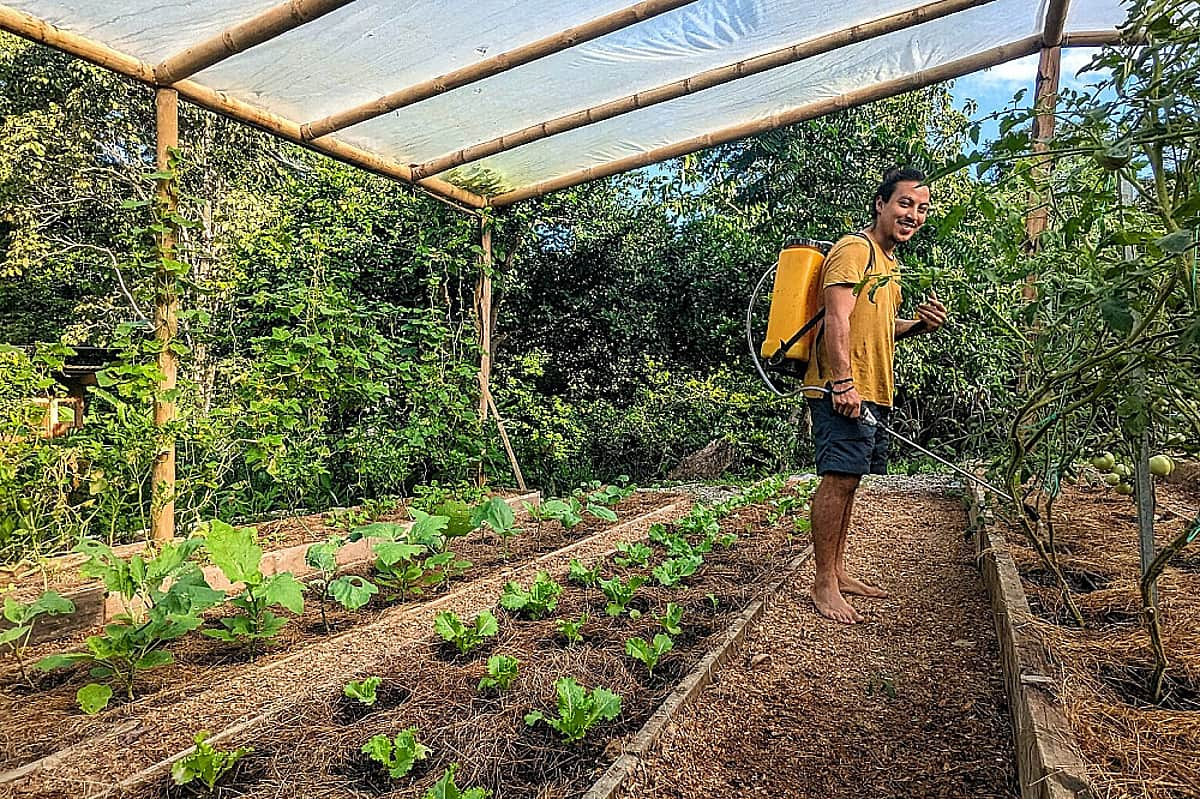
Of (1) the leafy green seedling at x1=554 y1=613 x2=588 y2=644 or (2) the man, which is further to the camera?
(2) the man

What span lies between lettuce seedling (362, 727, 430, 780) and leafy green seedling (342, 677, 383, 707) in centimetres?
34

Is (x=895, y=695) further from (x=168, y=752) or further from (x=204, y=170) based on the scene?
(x=204, y=170)

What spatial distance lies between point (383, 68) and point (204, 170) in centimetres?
716

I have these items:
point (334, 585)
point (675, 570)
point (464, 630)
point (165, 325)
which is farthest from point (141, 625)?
point (675, 570)

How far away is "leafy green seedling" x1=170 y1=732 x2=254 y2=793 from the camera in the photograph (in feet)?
5.91

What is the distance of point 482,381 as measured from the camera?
6758mm

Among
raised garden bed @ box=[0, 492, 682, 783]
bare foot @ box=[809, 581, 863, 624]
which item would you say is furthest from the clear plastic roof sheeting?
bare foot @ box=[809, 581, 863, 624]

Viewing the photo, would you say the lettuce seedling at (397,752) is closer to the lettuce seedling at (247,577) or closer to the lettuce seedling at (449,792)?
the lettuce seedling at (449,792)

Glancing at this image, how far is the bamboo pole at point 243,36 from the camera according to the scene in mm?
3549

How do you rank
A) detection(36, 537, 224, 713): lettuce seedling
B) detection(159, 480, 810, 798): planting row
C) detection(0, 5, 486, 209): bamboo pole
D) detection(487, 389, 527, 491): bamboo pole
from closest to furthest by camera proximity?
detection(159, 480, 810, 798): planting row, detection(36, 537, 224, 713): lettuce seedling, detection(0, 5, 486, 209): bamboo pole, detection(487, 389, 527, 491): bamboo pole

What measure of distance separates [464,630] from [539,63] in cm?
345

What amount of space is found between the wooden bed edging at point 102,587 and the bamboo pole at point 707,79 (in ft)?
8.48

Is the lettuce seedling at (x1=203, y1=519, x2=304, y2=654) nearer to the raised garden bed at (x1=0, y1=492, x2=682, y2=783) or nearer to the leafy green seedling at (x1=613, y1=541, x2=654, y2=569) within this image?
the raised garden bed at (x1=0, y1=492, x2=682, y2=783)

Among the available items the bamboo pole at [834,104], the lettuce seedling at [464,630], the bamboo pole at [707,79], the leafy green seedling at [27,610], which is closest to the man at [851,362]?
the lettuce seedling at [464,630]
